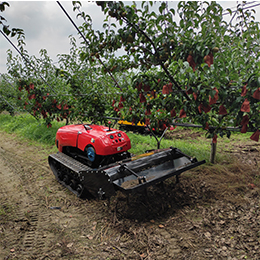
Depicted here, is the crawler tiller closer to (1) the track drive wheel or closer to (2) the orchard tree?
(1) the track drive wheel

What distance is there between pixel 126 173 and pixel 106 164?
858 mm

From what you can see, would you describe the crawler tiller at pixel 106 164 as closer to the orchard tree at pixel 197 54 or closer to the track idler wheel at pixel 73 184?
the track idler wheel at pixel 73 184

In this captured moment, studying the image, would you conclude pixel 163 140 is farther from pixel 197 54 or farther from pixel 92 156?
pixel 197 54

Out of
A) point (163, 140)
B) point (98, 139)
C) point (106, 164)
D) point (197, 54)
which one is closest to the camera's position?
point (197, 54)

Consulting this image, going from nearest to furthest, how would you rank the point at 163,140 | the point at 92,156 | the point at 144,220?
the point at 144,220 → the point at 92,156 → the point at 163,140

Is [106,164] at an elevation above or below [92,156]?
below

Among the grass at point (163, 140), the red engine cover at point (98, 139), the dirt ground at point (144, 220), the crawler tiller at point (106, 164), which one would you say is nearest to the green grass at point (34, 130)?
the grass at point (163, 140)

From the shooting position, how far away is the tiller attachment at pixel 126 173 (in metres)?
2.88

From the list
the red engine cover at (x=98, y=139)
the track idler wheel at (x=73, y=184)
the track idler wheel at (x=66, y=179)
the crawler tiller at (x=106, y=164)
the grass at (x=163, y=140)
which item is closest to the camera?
the crawler tiller at (x=106, y=164)

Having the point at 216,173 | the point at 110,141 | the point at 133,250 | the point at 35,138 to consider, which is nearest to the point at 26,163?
the point at 35,138

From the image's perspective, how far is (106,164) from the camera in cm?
391

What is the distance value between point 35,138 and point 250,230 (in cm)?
809

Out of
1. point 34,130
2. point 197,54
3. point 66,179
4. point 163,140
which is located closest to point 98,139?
point 66,179

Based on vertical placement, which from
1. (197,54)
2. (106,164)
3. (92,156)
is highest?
(197,54)
